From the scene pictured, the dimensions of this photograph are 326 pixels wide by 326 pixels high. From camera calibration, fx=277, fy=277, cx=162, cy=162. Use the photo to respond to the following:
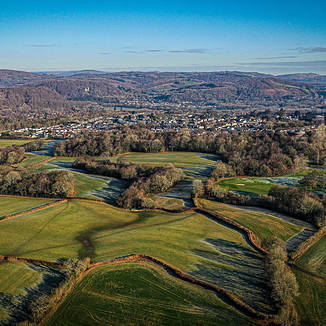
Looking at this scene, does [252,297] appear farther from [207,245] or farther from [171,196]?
[171,196]

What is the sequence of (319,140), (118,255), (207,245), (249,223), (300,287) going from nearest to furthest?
(300,287) → (118,255) → (207,245) → (249,223) → (319,140)

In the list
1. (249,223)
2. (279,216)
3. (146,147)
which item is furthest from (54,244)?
(146,147)

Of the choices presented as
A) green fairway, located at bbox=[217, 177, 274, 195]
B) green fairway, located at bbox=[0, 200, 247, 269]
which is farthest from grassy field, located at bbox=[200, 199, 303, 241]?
green fairway, located at bbox=[217, 177, 274, 195]

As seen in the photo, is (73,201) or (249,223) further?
(73,201)

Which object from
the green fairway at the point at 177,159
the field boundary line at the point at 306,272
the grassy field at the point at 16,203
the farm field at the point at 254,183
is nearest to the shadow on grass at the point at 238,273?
the field boundary line at the point at 306,272

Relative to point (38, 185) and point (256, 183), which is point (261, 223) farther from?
point (38, 185)

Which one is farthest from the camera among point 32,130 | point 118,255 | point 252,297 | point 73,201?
point 32,130

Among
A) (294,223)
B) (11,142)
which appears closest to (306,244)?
(294,223)
